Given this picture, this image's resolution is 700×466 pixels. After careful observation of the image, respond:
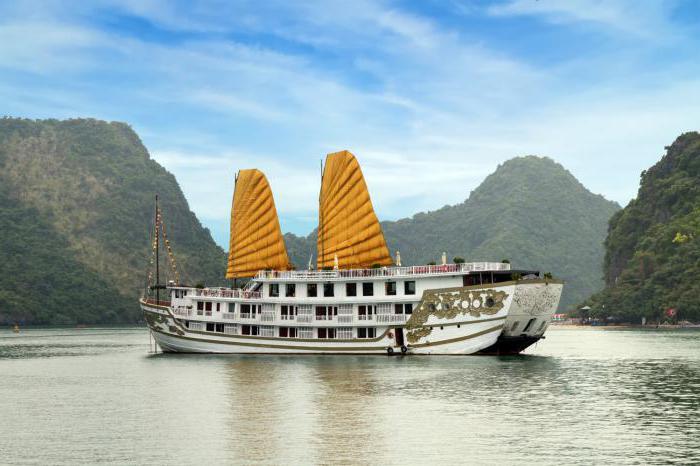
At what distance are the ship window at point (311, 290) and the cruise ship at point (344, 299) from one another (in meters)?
0.06

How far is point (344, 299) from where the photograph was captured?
1785 inches

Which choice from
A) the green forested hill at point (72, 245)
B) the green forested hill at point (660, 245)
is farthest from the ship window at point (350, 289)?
the green forested hill at point (72, 245)

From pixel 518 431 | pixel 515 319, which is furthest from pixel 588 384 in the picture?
pixel 518 431

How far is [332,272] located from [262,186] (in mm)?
9803

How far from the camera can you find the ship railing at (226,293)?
158 ft

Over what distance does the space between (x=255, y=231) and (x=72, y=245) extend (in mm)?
122696

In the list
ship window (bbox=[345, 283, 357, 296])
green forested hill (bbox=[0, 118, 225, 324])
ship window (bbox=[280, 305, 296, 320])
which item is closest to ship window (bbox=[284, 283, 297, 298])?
ship window (bbox=[280, 305, 296, 320])

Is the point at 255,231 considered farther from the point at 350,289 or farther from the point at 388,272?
the point at 388,272

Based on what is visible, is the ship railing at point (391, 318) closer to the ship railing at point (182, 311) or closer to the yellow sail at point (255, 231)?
the yellow sail at point (255, 231)

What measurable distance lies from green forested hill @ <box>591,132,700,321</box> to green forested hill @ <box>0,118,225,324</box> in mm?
81093

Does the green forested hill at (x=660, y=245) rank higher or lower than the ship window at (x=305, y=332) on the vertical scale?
higher

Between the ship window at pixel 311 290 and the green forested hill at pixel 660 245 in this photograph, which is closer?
the ship window at pixel 311 290

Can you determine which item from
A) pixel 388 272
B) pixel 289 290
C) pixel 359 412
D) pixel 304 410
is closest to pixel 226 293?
pixel 289 290

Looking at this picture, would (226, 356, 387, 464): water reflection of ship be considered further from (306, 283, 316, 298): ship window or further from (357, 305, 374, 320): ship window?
(306, 283, 316, 298): ship window
